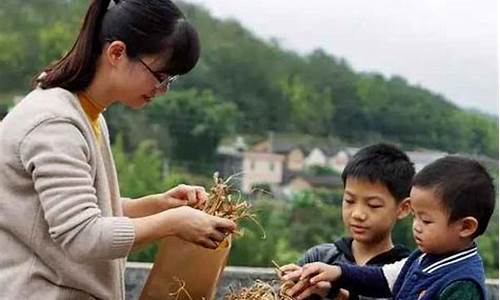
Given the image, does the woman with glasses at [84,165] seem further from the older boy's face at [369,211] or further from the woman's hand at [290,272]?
the older boy's face at [369,211]

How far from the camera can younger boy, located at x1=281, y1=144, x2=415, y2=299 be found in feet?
6.65

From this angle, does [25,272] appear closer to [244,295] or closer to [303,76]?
[244,295]

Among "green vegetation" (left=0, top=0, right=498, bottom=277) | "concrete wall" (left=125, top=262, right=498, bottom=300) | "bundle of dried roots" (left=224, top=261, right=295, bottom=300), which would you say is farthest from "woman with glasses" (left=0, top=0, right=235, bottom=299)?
"green vegetation" (left=0, top=0, right=498, bottom=277)

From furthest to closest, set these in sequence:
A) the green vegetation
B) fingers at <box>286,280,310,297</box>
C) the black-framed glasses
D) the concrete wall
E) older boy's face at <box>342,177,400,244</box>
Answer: the green vegetation → the concrete wall → older boy's face at <box>342,177,400,244</box> → fingers at <box>286,280,310,297</box> → the black-framed glasses

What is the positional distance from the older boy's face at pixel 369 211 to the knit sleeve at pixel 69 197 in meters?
0.53

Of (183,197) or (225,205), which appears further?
(183,197)

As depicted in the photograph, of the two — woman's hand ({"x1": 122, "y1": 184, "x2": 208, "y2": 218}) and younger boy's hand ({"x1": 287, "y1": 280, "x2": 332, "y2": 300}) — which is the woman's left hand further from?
younger boy's hand ({"x1": 287, "y1": 280, "x2": 332, "y2": 300})

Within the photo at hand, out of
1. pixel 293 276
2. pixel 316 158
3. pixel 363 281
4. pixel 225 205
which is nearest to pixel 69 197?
pixel 225 205

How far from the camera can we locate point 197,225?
1.68m

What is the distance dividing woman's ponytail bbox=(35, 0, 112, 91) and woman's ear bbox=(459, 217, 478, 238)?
23.6 inches

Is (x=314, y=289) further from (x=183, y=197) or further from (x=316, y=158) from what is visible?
(x=316, y=158)

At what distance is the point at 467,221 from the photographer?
1723 mm

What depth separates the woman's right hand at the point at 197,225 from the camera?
5.49 ft

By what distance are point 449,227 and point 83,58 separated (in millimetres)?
603
